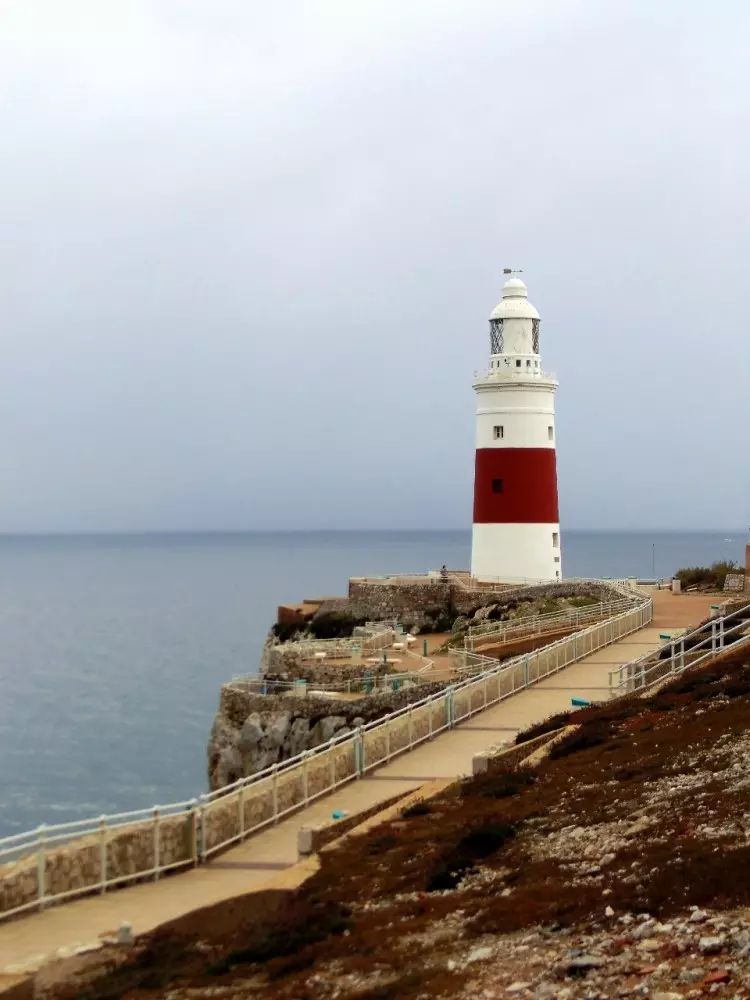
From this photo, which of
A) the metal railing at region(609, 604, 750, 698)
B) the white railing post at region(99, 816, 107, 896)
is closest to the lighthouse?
the metal railing at region(609, 604, 750, 698)

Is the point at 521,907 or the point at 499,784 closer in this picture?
the point at 521,907

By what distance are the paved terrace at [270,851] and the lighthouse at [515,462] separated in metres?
18.8

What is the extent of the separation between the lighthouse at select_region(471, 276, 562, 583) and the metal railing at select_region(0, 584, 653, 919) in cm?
2213

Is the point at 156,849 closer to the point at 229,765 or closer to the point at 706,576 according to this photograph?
the point at 229,765

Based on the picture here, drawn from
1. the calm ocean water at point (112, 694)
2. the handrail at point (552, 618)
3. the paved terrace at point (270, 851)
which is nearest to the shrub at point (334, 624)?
the calm ocean water at point (112, 694)

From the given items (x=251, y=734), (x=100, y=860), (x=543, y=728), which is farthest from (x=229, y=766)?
(x=100, y=860)

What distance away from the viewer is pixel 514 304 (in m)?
51.1

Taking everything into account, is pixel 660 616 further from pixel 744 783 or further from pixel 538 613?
pixel 744 783

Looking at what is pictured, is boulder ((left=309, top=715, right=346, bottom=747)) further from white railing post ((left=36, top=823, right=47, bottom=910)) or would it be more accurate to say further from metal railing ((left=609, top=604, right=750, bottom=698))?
white railing post ((left=36, top=823, right=47, bottom=910))

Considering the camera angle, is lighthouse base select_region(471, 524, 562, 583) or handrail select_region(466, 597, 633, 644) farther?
lighthouse base select_region(471, 524, 562, 583)

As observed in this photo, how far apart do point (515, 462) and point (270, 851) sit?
3386 centimetres

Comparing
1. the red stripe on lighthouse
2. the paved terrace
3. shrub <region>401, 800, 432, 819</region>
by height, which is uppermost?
the red stripe on lighthouse

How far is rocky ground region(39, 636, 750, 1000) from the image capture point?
28.2 feet

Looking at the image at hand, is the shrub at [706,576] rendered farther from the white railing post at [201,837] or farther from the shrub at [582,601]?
the white railing post at [201,837]
